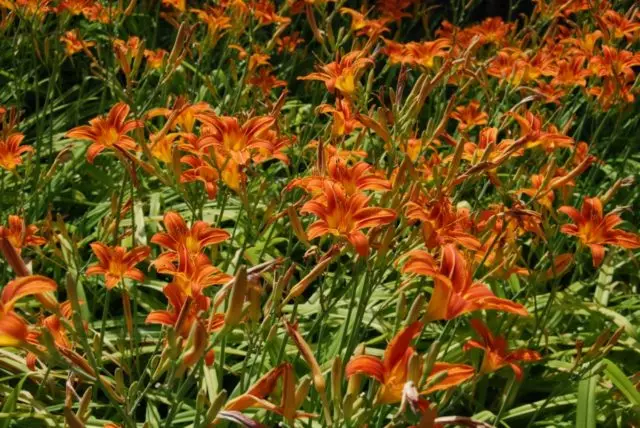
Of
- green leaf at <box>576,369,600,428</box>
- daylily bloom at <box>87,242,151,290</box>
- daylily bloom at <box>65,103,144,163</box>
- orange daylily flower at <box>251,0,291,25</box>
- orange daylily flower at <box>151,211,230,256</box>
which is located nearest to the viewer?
orange daylily flower at <box>151,211,230,256</box>

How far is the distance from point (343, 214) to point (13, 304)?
801mm

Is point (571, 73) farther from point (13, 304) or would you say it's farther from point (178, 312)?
point (13, 304)

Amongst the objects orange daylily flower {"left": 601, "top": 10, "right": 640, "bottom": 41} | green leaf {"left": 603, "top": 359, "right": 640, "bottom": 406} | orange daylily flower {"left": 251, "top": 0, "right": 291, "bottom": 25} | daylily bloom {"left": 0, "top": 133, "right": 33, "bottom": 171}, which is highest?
orange daylily flower {"left": 601, "top": 10, "right": 640, "bottom": 41}

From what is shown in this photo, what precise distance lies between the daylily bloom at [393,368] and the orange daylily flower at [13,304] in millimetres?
586

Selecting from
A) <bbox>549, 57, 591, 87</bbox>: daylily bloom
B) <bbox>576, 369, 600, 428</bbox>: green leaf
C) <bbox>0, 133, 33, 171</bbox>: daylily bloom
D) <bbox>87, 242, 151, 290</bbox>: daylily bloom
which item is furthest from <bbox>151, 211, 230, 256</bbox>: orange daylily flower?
<bbox>549, 57, 591, 87</bbox>: daylily bloom

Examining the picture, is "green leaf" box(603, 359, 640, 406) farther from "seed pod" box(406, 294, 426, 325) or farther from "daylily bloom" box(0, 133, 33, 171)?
"daylily bloom" box(0, 133, 33, 171)

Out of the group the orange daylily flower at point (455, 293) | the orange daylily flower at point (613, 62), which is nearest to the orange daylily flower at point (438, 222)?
the orange daylily flower at point (455, 293)

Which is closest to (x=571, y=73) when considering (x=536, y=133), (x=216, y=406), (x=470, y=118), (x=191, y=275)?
(x=470, y=118)

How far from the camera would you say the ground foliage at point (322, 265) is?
1.48 m

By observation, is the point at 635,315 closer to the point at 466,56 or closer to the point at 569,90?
the point at 569,90

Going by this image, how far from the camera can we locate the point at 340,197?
1805 mm

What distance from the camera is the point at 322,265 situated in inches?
66.9

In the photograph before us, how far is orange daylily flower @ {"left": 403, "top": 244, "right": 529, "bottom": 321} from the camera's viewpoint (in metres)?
1.48

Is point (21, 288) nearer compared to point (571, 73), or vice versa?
point (21, 288)
